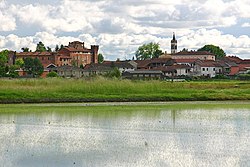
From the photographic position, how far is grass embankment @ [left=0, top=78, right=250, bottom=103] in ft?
144

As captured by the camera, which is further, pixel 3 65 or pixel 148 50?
pixel 148 50

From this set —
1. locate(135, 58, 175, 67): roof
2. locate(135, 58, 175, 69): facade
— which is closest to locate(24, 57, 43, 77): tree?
locate(135, 58, 175, 69): facade

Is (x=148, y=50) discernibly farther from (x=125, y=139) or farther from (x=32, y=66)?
(x=125, y=139)

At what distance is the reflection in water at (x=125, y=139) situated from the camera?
57.9 feet

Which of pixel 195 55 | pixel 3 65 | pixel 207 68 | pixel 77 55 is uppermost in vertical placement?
pixel 195 55

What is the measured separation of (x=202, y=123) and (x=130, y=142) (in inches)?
283

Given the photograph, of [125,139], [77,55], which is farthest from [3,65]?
[125,139]

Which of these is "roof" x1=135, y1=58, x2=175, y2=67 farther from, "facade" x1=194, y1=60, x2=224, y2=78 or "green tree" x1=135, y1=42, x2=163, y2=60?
"green tree" x1=135, y1=42, x2=163, y2=60

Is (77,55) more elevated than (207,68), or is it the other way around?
(77,55)

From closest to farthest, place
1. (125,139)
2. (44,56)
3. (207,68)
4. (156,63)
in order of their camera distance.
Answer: (125,139) < (207,68) < (156,63) < (44,56)

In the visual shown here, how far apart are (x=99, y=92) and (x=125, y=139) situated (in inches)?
972

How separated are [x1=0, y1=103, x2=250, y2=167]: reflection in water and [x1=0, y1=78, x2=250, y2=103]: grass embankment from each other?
1145cm

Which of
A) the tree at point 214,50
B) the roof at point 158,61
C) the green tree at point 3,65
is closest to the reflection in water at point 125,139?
the green tree at point 3,65

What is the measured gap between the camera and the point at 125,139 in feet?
71.9
